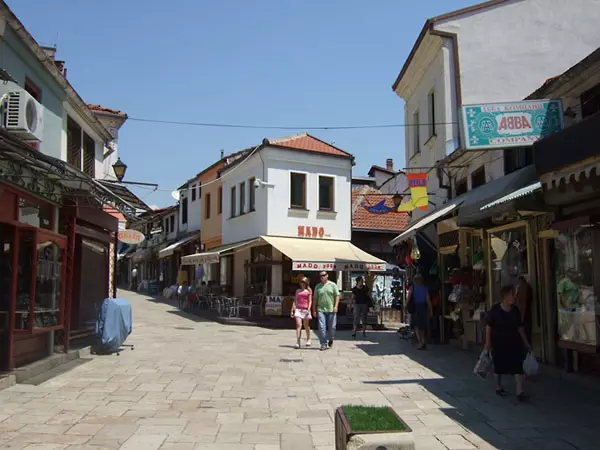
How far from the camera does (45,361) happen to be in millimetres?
9414

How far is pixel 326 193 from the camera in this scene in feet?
74.3

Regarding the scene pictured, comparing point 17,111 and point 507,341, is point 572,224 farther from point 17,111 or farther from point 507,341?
point 17,111

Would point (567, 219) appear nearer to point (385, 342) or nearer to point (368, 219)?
point (385, 342)

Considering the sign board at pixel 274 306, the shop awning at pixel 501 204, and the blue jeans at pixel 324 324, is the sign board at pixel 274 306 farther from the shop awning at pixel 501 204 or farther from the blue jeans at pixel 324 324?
the shop awning at pixel 501 204

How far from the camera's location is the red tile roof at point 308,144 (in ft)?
72.1

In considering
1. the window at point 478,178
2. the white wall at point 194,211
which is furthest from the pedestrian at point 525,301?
the white wall at point 194,211

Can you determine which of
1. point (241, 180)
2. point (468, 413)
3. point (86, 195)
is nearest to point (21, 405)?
point (86, 195)

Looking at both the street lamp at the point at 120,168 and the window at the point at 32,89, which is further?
the street lamp at the point at 120,168

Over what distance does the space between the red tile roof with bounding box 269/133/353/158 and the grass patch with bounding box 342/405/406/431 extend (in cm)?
1769

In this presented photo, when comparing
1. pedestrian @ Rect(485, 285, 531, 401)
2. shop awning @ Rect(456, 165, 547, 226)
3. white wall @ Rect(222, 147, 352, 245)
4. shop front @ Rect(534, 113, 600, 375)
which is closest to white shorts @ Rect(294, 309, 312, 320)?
shop awning @ Rect(456, 165, 547, 226)

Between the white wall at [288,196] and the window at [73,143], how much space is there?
895cm

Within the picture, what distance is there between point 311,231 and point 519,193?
14.4 m

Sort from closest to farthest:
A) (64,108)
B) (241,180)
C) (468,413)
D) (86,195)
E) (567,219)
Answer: (468,413), (567,219), (86,195), (64,108), (241,180)

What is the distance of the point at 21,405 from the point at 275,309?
517 inches
